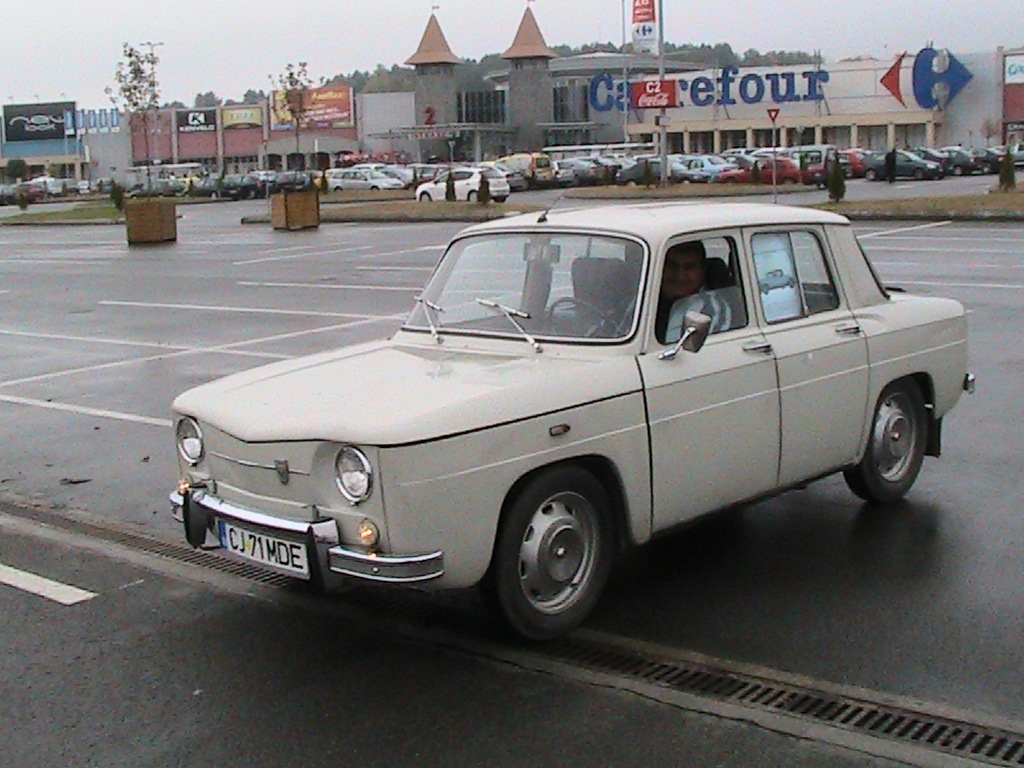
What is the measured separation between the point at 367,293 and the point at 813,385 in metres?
13.6

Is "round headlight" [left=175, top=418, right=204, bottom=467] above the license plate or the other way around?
above

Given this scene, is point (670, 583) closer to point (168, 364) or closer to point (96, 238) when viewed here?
point (168, 364)

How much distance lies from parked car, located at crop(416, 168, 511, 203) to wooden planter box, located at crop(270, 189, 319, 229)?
9535 mm

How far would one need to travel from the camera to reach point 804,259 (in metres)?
6.79

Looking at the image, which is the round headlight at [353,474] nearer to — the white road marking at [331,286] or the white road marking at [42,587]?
the white road marking at [42,587]

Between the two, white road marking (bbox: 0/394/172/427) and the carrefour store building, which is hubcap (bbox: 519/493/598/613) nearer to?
white road marking (bbox: 0/394/172/427)

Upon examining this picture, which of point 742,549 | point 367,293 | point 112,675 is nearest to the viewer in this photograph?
point 112,675

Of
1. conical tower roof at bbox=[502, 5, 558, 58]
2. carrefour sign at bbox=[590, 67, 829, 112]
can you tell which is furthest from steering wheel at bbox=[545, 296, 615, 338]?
conical tower roof at bbox=[502, 5, 558, 58]

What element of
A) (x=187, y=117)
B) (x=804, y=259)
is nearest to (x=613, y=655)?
(x=804, y=259)

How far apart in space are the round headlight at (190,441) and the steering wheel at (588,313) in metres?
1.65

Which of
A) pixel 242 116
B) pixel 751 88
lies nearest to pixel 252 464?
pixel 751 88

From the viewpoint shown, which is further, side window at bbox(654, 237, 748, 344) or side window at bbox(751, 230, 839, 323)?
side window at bbox(751, 230, 839, 323)

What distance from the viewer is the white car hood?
5016mm

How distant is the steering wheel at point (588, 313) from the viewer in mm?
5891
